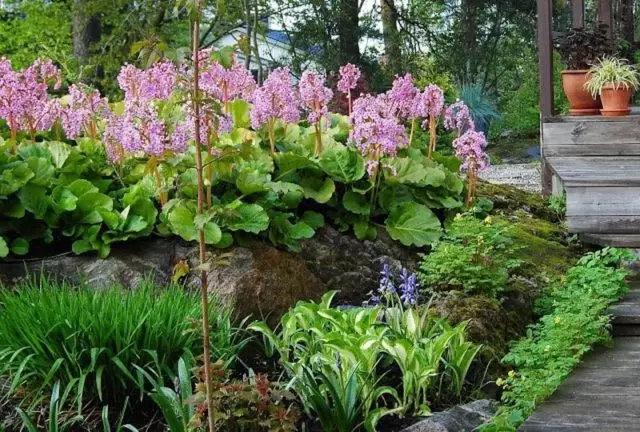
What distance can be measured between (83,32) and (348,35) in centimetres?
371

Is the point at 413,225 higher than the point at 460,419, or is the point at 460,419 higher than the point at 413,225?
the point at 413,225

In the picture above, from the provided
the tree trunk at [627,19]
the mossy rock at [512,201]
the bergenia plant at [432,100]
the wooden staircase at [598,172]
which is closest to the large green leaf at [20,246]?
the bergenia plant at [432,100]

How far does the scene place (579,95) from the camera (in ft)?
21.5

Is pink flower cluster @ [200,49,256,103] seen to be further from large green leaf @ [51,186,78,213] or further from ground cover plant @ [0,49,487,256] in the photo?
large green leaf @ [51,186,78,213]

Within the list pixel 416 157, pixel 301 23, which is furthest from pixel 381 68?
pixel 416 157

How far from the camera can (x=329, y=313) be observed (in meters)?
3.23

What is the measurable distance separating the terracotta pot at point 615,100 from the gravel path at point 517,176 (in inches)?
51.4

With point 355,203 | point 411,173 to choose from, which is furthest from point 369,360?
point 411,173

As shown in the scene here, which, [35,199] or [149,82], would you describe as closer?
[35,199]

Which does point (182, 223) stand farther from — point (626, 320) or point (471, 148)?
point (626, 320)

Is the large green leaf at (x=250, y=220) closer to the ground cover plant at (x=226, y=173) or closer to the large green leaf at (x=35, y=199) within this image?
the ground cover plant at (x=226, y=173)

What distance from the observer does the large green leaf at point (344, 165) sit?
13.7 feet

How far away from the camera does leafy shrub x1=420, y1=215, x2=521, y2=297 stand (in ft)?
12.2

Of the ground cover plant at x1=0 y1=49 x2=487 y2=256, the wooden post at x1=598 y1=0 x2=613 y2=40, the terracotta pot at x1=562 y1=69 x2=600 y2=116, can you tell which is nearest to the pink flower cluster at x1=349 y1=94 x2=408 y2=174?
the ground cover plant at x1=0 y1=49 x2=487 y2=256
